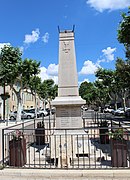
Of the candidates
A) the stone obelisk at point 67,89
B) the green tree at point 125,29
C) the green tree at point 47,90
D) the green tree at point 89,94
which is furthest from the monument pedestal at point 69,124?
the green tree at point 89,94

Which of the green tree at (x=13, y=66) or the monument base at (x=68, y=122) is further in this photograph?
the green tree at (x=13, y=66)

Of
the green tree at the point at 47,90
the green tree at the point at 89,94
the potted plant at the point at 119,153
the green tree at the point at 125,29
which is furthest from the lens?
the green tree at the point at 89,94

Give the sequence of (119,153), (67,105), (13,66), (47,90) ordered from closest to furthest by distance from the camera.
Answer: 1. (119,153)
2. (67,105)
3. (13,66)
4. (47,90)

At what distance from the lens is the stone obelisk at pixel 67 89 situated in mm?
8984

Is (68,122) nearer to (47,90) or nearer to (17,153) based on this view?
(17,153)

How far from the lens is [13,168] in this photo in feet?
22.5

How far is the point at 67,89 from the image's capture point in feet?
31.1

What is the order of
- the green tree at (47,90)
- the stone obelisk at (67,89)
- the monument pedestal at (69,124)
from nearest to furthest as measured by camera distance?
the monument pedestal at (69,124)
the stone obelisk at (67,89)
the green tree at (47,90)

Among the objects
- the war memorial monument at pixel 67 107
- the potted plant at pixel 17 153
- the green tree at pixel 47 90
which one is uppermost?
the green tree at pixel 47 90

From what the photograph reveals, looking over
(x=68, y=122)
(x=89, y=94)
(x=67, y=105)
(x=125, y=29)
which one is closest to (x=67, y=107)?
(x=67, y=105)

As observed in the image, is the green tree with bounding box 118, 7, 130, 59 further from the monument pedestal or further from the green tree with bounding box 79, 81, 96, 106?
the green tree with bounding box 79, 81, 96, 106

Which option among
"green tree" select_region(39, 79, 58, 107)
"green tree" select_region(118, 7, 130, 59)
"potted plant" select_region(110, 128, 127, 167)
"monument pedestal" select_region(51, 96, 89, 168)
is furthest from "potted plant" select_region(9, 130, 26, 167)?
"green tree" select_region(39, 79, 58, 107)

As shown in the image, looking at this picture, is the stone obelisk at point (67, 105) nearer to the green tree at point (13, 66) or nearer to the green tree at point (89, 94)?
the green tree at point (13, 66)

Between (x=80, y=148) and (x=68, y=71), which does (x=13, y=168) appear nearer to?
(x=80, y=148)
